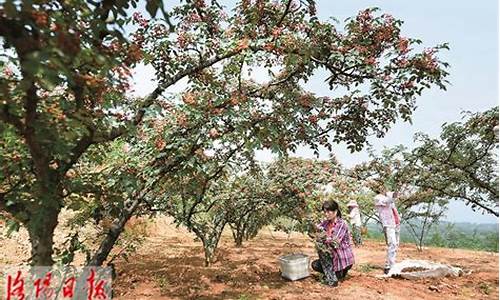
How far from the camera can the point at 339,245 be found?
7.27 m

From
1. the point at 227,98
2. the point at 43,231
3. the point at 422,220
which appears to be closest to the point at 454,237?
the point at 422,220

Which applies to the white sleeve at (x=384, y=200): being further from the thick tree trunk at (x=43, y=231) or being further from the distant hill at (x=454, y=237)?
the distant hill at (x=454, y=237)

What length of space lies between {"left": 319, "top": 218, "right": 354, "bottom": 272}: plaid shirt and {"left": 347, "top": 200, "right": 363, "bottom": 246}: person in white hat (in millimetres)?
3956

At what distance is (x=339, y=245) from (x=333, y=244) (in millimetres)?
159

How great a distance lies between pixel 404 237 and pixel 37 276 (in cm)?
1891

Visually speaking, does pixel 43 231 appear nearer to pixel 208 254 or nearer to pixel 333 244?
pixel 333 244

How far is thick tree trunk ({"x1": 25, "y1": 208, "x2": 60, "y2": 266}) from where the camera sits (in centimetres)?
348

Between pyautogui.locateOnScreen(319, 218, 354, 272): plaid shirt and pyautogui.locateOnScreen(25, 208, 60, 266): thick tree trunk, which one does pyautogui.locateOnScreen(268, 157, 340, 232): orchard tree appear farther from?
pyautogui.locateOnScreen(25, 208, 60, 266): thick tree trunk

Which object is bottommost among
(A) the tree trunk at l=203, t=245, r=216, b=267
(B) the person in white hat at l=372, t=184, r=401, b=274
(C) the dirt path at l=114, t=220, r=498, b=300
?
(C) the dirt path at l=114, t=220, r=498, b=300

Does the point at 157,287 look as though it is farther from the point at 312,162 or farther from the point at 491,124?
the point at 491,124

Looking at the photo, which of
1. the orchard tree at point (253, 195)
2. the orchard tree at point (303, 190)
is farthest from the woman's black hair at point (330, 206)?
the orchard tree at point (253, 195)

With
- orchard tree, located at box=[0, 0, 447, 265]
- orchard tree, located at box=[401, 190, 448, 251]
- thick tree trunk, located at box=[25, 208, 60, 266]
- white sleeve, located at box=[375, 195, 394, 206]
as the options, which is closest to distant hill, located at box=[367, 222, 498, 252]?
orchard tree, located at box=[401, 190, 448, 251]

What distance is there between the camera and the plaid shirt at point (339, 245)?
730cm

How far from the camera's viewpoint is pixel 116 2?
8.25 ft
